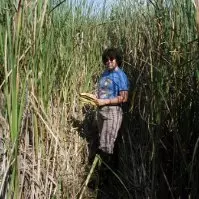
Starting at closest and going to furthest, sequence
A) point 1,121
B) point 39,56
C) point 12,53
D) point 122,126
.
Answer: point 12,53, point 1,121, point 39,56, point 122,126

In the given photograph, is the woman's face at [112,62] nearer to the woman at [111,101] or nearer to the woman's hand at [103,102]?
the woman at [111,101]

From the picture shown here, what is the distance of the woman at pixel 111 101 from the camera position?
2.71m

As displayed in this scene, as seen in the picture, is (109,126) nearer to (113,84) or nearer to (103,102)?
(103,102)

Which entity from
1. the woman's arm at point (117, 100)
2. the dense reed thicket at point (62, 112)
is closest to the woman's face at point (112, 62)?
the woman's arm at point (117, 100)

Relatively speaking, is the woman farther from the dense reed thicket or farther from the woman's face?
the dense reed thicket

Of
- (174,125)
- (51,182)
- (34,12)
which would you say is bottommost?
(51,182)

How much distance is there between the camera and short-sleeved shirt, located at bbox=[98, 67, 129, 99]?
2692 millimetres

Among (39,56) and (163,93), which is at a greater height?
(39,56)

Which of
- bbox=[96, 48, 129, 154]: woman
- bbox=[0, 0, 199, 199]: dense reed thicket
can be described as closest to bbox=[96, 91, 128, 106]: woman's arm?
bbox=[96, 48, 129, 154]: woman

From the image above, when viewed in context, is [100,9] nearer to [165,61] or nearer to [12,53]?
[165,61]

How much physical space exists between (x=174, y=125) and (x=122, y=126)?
989 millimetres

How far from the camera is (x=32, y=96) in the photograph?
1942mm

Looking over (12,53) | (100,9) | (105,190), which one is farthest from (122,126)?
(100,9)

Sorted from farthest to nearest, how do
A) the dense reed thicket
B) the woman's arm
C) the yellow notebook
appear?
the yellow notebook < the woman's arm < the dense reed thicket
